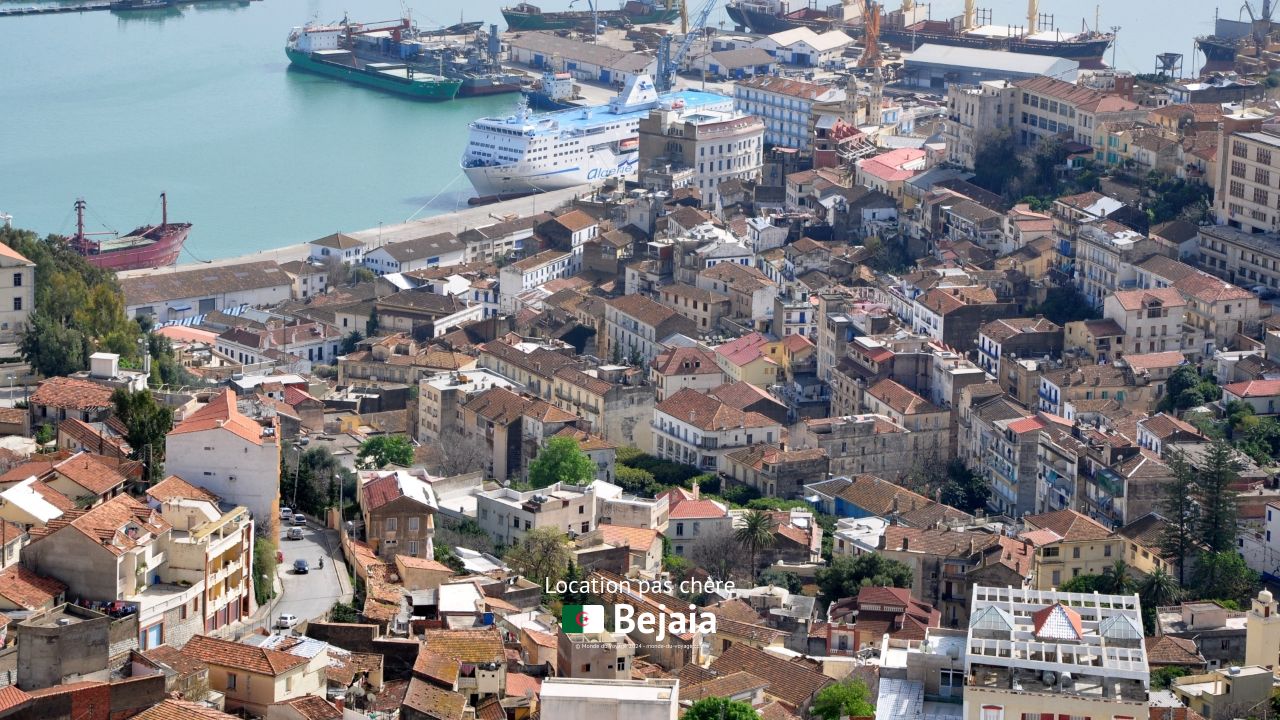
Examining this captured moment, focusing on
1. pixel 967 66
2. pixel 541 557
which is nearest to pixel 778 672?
pixel 541 557

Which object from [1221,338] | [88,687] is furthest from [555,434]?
[88,687]

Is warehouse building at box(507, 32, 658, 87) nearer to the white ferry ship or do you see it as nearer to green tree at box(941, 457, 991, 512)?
the white ferry ship

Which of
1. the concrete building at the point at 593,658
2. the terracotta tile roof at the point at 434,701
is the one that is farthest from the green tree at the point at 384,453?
the terracotta tile roof at the point at 434,701

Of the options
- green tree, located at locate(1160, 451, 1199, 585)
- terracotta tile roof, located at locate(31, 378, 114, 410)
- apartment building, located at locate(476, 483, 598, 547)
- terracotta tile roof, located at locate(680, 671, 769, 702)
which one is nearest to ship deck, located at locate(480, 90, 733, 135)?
green tree, located at locate(1160, 451, 1199, 585)

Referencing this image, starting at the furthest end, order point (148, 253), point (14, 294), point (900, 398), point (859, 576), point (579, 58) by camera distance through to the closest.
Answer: point (579, 58) < point (148, 253) < point (900, 398) < point (14, 294) < point (859, 576)

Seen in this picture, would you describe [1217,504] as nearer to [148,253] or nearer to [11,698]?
[11,698]

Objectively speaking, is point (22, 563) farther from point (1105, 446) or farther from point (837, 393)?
point (837, 393)
